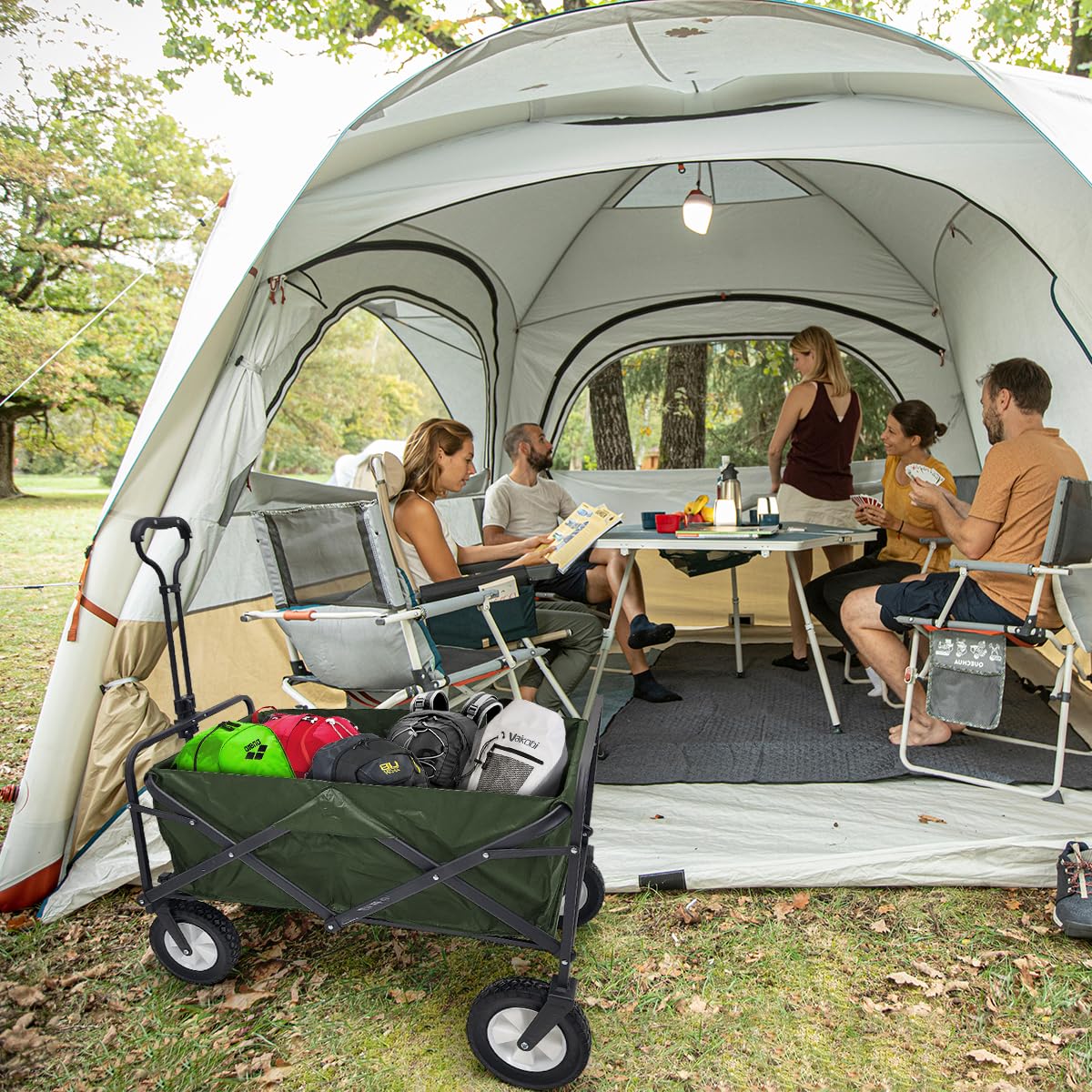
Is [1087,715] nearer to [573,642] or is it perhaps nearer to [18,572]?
[573,642]

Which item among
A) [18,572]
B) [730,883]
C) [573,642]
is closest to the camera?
[730,883]

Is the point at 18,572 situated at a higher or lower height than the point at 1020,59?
lower

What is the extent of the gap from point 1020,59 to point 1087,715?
9.13 metres

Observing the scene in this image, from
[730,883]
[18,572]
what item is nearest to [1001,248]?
[730,883]

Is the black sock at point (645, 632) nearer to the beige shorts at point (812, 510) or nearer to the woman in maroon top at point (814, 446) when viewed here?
the woman in maroon top at point (814, 446)

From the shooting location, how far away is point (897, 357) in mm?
5152

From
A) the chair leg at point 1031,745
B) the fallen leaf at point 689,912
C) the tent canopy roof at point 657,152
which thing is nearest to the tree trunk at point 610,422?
the tent canopy roof at point 657,152

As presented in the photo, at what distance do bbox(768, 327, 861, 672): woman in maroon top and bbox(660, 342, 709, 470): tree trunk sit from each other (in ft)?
4.32

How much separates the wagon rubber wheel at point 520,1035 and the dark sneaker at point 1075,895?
3.78 feet

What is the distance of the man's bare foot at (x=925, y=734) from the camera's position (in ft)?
10.6

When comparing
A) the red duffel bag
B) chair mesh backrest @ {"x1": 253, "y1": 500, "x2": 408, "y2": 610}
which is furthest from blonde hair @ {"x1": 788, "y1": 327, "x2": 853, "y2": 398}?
the red duffel bag

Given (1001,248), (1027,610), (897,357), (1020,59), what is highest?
(1020,59)

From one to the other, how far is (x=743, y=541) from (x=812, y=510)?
133cm

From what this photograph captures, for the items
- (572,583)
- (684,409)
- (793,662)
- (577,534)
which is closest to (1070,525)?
(577,534)
